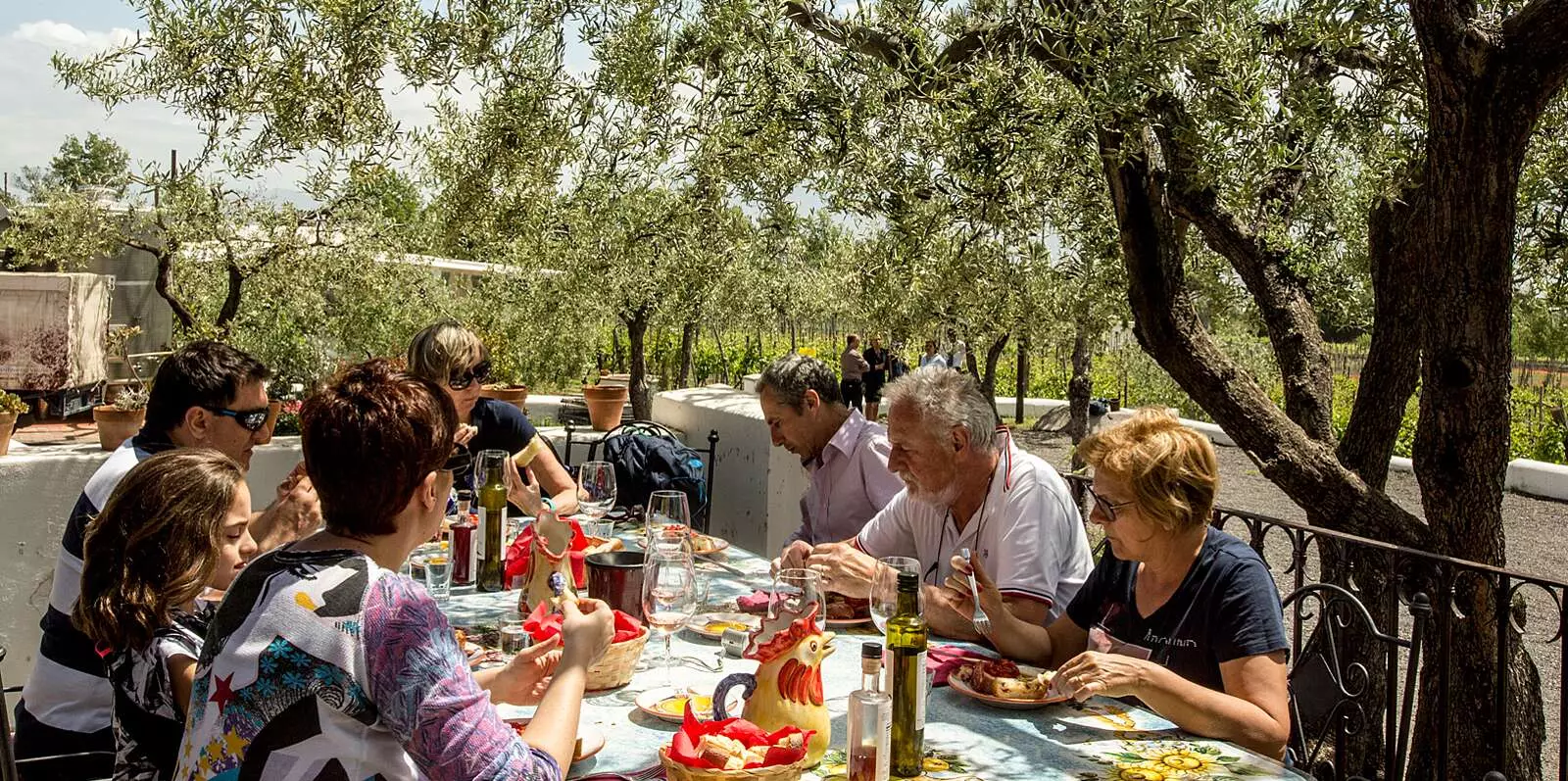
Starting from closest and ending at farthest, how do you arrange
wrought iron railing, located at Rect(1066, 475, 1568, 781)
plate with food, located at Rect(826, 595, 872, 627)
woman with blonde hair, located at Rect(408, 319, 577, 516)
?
1. plate with food, located at Rect(826, 595, 872, 627)
2. wrought iron railing, located at Rect(1066, 475, 1568, 781)
3. woman with blonde hair, located at Rect(408, 319, 577, 516)

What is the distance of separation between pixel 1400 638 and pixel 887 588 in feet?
8.80

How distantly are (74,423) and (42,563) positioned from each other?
514cm

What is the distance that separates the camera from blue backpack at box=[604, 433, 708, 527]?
553 cm

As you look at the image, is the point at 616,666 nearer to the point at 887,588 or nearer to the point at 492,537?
the point at 887,588

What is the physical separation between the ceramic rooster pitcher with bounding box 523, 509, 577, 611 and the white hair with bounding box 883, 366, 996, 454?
1.04 meters

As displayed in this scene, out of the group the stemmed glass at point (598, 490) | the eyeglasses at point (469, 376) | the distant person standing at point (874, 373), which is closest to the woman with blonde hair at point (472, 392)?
the eyeglasses at point (469, 376)

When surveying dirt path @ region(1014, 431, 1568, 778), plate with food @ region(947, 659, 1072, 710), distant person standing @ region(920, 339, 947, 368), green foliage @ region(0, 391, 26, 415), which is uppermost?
distant person standing @ region(920, 339, 947, 368)

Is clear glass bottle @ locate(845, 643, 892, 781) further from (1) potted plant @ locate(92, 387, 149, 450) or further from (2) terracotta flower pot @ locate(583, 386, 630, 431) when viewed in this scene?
(2) terracotta flower pot @ locate(583, 386, 630, 431)

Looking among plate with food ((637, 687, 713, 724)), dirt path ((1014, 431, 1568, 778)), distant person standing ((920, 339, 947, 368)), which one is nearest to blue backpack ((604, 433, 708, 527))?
plate with food ((637, 687, 713, 724))

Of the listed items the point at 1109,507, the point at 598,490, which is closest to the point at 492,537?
the point at 598,490

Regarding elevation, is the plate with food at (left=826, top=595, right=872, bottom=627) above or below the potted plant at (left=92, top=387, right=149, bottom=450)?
below

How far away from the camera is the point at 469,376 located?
4523mm

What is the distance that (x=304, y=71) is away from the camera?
3766 mm

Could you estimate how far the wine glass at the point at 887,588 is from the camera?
1.95m
